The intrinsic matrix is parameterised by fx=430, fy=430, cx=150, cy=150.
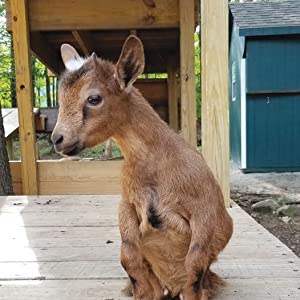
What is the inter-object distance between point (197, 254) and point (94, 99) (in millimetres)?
508

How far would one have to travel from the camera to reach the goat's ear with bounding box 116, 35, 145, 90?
1.15m

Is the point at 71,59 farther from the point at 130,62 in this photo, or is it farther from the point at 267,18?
the point at 267,18

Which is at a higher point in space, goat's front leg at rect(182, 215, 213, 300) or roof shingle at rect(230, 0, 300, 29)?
roof shingle at rect(230, 0, 300, 29)

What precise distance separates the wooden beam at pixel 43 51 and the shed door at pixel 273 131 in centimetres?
451

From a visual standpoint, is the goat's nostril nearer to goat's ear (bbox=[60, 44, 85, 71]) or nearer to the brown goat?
the brown goat

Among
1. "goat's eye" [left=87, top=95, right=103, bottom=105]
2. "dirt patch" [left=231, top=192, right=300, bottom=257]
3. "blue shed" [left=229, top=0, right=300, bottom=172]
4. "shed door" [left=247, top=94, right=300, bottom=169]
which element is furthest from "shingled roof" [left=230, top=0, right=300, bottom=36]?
"goat's eye" [left=87, top=95, right=103, bottom=105]

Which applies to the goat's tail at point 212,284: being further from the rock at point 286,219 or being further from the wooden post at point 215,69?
the rock at point 286,219

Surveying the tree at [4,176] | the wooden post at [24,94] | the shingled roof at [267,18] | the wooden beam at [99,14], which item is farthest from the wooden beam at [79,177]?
the shingled roof at [267,18]

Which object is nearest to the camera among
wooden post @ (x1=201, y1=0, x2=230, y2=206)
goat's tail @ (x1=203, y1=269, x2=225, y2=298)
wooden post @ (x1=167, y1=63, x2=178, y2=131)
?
goat's tail @ (x1=203, y1=269, x2=225, y2=298)

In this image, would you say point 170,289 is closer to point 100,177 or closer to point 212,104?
point 212,104

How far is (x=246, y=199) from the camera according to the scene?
6020mm

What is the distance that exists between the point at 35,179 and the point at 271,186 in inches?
180

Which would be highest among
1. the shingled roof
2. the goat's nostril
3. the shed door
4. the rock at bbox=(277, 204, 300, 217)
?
the shingled roof

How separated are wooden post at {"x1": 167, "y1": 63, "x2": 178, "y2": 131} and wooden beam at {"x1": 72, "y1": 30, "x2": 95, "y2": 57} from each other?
146 cm
